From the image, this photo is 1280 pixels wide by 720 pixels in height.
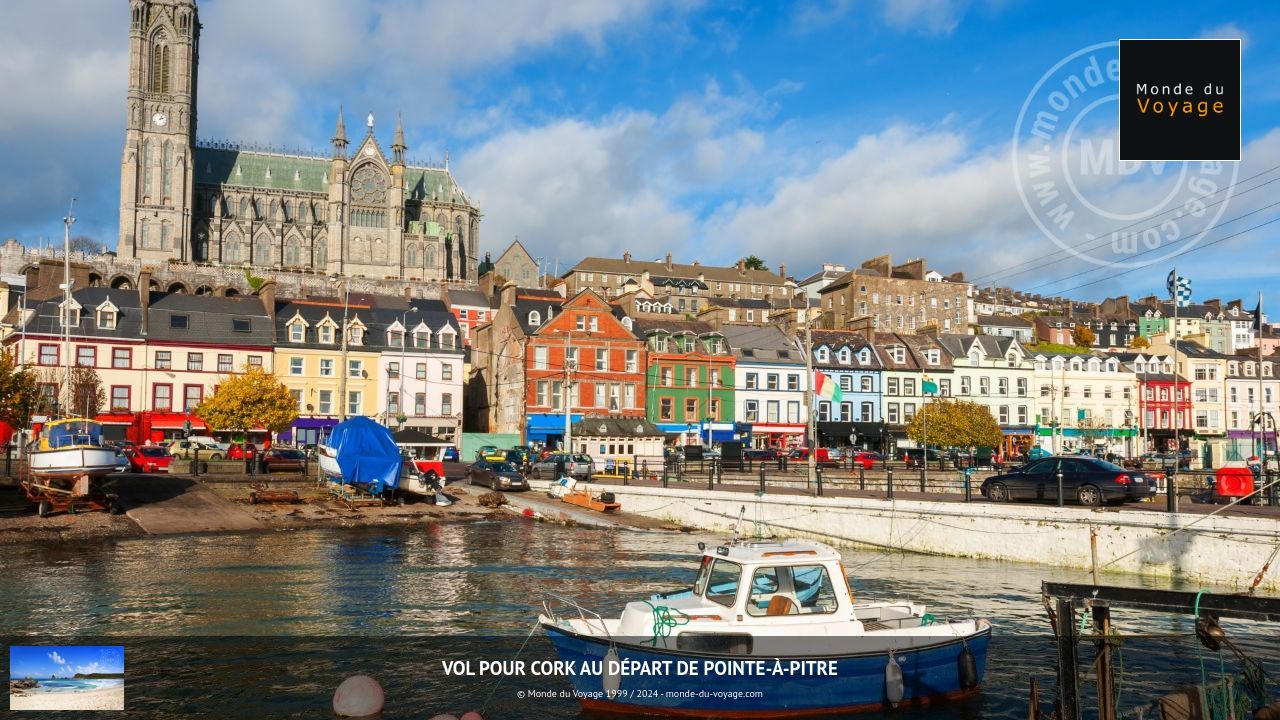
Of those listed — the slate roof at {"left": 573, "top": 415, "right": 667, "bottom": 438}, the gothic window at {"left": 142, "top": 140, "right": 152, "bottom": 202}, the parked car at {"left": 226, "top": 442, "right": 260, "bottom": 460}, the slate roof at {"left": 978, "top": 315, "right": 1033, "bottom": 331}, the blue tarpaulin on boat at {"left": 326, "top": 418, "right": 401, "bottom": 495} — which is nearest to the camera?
the blue tarpaulin on boat at {"left": 326, "top": 418, "right": 401, "bottom": 495}

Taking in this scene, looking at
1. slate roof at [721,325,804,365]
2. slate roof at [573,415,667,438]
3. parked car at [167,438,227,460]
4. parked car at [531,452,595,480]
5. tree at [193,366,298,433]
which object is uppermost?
slate roof at [721,325,804,365]

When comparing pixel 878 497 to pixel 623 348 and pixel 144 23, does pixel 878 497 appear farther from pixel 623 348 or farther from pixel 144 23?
pixel 144 23

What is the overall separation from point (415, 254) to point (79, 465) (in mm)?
113197

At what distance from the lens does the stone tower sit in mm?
138000

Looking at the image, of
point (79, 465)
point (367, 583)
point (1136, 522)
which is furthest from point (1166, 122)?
point (79, 465)

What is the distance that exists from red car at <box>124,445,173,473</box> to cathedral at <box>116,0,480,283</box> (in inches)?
3655

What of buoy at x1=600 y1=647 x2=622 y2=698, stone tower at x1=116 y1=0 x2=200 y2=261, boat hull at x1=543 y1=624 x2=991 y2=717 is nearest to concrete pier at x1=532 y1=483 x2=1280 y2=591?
boat hull at x1=543 y1=624 x2=991 y2=717

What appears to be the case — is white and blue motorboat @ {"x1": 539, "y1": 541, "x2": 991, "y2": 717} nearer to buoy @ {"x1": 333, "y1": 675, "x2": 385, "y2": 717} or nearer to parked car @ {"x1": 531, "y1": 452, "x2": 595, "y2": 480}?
buoy @ {"x1": 333, "y1": 675, "x2": 385, "y2": 717}

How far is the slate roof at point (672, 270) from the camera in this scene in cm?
14675

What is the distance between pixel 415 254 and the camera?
147250mm

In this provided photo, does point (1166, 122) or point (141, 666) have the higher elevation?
point (1166, 122)

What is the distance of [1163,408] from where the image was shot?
92.4 metres

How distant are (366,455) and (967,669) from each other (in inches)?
1275

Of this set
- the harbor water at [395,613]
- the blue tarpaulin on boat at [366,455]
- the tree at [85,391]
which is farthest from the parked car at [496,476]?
the tree at [85,391]
